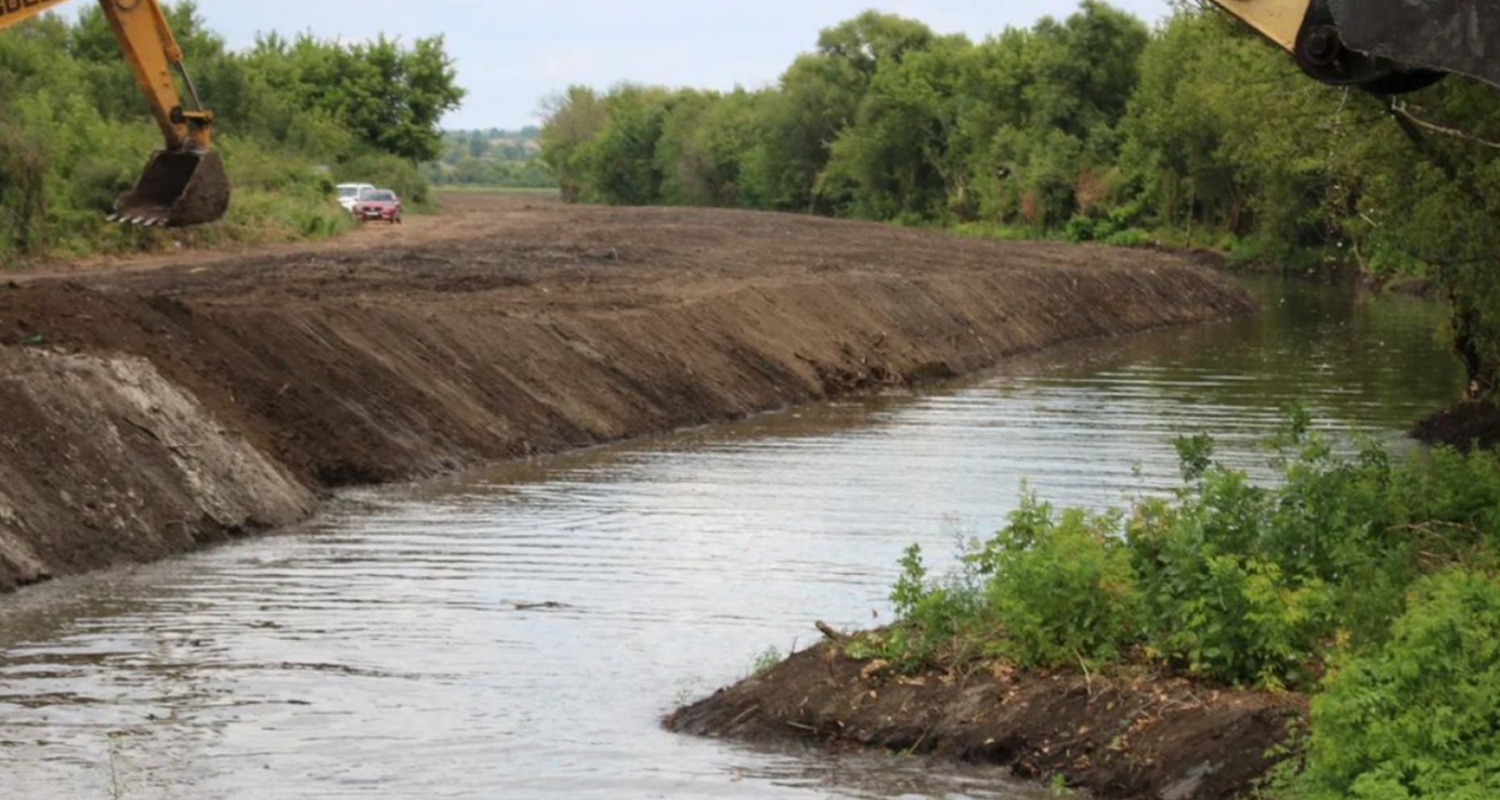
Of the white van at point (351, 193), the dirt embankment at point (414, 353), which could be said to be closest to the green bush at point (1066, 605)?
the dirt embankment at point (414, 353)

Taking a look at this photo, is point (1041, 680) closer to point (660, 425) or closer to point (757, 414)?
point (660, 425)

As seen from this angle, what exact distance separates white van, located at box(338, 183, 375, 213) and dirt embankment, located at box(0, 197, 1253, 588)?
14069 millimetres

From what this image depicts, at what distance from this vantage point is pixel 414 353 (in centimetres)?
3039

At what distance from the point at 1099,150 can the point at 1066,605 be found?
79.2 m

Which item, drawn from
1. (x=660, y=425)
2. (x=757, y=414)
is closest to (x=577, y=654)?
(x=660, y=425)

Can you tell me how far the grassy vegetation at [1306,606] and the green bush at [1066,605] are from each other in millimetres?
11

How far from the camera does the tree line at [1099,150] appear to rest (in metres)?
21.7

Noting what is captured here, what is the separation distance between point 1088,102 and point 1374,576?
82.0 metres

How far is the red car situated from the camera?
7244 centimetres

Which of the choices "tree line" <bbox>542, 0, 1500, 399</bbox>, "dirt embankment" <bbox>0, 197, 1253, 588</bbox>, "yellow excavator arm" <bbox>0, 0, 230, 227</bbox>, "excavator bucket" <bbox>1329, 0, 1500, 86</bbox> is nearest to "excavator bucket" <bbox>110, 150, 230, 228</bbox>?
"yellow excavator arm" <bbox>0, 0, 230, 227</bbox>

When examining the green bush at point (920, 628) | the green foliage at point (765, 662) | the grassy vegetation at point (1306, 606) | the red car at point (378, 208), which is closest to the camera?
the grassy vegetation at point (1306, 606)

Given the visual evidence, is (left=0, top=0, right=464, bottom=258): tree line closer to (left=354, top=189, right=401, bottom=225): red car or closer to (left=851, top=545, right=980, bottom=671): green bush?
(left=354, top=189, right=401, bottom=225): red car

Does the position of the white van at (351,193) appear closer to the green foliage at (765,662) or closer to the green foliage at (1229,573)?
the green foliage at (765,662)

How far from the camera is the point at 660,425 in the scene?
3216cm
